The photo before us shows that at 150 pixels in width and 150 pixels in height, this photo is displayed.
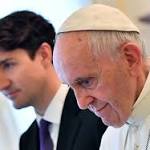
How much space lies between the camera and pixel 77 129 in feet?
5.37

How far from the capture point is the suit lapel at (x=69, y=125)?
163 centimetres

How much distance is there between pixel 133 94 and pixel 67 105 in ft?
1.92

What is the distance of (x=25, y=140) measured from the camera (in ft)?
6.10

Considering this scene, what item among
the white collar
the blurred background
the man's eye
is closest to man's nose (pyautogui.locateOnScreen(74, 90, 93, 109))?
the man's eye

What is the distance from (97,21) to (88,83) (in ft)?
0.55

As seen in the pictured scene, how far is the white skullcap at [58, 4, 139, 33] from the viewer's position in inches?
44.2

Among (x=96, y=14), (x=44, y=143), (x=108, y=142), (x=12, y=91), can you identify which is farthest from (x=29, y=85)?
(x=96, y=14)

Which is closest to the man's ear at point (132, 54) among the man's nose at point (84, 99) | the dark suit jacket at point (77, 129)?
the man's nose at point (84, 99)

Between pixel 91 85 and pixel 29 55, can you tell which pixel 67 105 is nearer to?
pixel 29 55

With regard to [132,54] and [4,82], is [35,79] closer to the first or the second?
[4,82]

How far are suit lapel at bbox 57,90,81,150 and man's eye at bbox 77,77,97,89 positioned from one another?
0.52 meters

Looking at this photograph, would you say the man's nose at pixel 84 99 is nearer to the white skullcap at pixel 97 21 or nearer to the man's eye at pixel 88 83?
the man's eye at pixel 88 83

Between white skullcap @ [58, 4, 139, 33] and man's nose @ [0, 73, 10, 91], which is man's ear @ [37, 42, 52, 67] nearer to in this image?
man's nose @ [0, 73, 10, 91]

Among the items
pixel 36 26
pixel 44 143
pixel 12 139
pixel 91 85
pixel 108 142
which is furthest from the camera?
pixel 12 139
